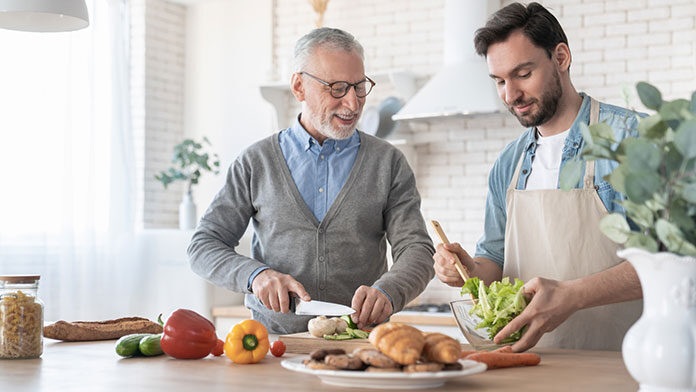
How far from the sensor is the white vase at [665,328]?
1.24m

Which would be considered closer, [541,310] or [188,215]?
[541,310]

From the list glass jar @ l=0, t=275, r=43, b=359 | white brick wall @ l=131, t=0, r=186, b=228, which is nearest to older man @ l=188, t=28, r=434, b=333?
glass jar @ l=0, t=275, r=43, b=359

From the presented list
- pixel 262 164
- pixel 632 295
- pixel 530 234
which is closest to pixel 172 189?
pixel 262 164

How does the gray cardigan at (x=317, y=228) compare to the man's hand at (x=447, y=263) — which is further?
the gray cardigan at (x=317, y=228)

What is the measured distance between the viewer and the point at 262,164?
2.80 meters

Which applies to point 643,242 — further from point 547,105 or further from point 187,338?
point 547,105

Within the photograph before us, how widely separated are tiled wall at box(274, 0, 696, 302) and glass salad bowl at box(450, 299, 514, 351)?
302 cm

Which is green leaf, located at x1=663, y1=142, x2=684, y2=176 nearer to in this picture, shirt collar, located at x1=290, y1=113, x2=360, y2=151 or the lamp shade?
shirt collar, located at x1=290, y1=113, x2=360, y2=151

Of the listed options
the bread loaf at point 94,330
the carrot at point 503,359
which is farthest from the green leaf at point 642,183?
the bread loaf at point 94,330

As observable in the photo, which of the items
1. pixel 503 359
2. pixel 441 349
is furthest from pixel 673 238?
pixel 503 359

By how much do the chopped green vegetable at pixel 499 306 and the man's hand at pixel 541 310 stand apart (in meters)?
0.03

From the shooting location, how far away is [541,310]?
6.37 ft

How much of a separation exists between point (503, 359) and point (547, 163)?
3.19 feet

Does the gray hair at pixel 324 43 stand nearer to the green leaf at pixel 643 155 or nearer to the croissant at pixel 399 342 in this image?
the croissant at pixel 399 342
